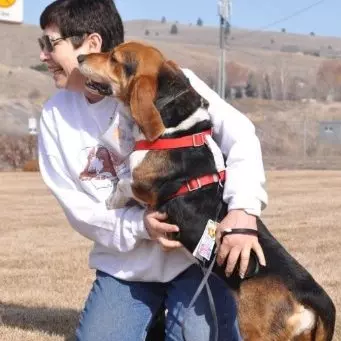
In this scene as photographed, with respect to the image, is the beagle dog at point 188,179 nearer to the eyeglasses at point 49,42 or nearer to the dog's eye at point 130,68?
the dog's eye at point 130,68

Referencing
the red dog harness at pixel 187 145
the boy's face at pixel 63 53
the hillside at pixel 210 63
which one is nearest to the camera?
the red dog harness at pixel 187 145

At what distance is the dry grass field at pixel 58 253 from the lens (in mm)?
6977

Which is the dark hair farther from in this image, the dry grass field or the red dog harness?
the dry grass field

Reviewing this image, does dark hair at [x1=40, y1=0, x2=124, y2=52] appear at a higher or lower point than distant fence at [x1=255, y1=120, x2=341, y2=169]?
higher

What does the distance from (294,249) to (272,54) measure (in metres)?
143

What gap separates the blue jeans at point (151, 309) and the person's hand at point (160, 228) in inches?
13.7

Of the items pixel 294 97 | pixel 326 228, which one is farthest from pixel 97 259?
pixel 294 97

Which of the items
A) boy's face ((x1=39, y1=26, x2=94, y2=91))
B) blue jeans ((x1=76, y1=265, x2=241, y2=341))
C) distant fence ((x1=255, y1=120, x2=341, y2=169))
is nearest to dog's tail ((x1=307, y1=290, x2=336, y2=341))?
blue jeans ((x1=76, y1=265, x2=241, y2=341))

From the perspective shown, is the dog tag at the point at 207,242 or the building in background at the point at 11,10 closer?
the dog tag at the point at 207,242

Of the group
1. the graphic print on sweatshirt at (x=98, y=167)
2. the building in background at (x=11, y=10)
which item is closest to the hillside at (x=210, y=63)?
the graphic print on sweatshirt at (x=98, y=167)

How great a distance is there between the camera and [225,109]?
15.8 ft

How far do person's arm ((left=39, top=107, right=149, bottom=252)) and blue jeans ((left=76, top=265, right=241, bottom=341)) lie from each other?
294 mm

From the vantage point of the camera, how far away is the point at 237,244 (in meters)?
4.29

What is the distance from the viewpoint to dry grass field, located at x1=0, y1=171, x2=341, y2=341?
6.98 metres
